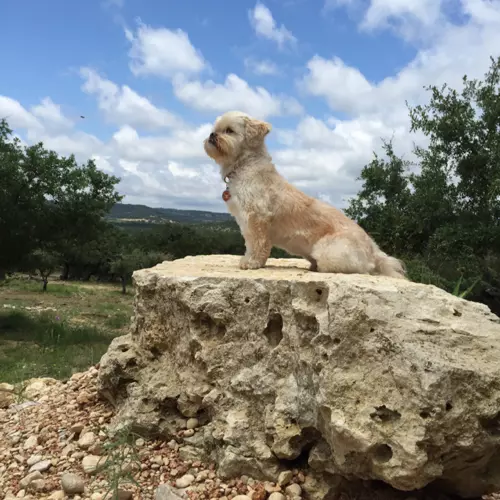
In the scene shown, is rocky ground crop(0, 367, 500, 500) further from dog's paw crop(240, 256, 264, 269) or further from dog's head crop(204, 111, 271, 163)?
dog's head crop(204, 111, 271, 163)

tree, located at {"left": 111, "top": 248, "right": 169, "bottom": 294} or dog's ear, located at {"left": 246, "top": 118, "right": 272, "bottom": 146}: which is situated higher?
dog's ear, located at {"left": 246, "top": 118, "right": 272, "bottom": 146}

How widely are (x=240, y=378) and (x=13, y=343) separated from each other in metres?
16.5

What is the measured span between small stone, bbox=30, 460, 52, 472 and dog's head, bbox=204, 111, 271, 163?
3.78 meters

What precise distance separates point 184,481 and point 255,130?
387 centimetres

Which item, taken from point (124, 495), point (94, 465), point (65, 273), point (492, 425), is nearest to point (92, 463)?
point (94, 465)

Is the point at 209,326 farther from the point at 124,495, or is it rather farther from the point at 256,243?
the point at 124,495

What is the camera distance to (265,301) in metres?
4.88

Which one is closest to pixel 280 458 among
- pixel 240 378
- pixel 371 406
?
pixel 240 378

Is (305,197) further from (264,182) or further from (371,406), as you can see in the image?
(371,406)

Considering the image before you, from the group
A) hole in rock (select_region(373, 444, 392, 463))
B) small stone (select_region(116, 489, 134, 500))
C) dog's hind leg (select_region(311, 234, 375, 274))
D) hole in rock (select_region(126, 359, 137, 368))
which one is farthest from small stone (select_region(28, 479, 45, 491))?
dog's hind leg (select_region(311, 234, 375, 274))

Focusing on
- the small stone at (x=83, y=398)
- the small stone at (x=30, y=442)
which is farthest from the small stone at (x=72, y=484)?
the small stone at (x=83, y=398)

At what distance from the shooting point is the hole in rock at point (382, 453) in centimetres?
383

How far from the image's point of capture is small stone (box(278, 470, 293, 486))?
451 centimetres

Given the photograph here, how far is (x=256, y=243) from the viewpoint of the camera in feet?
20.4
